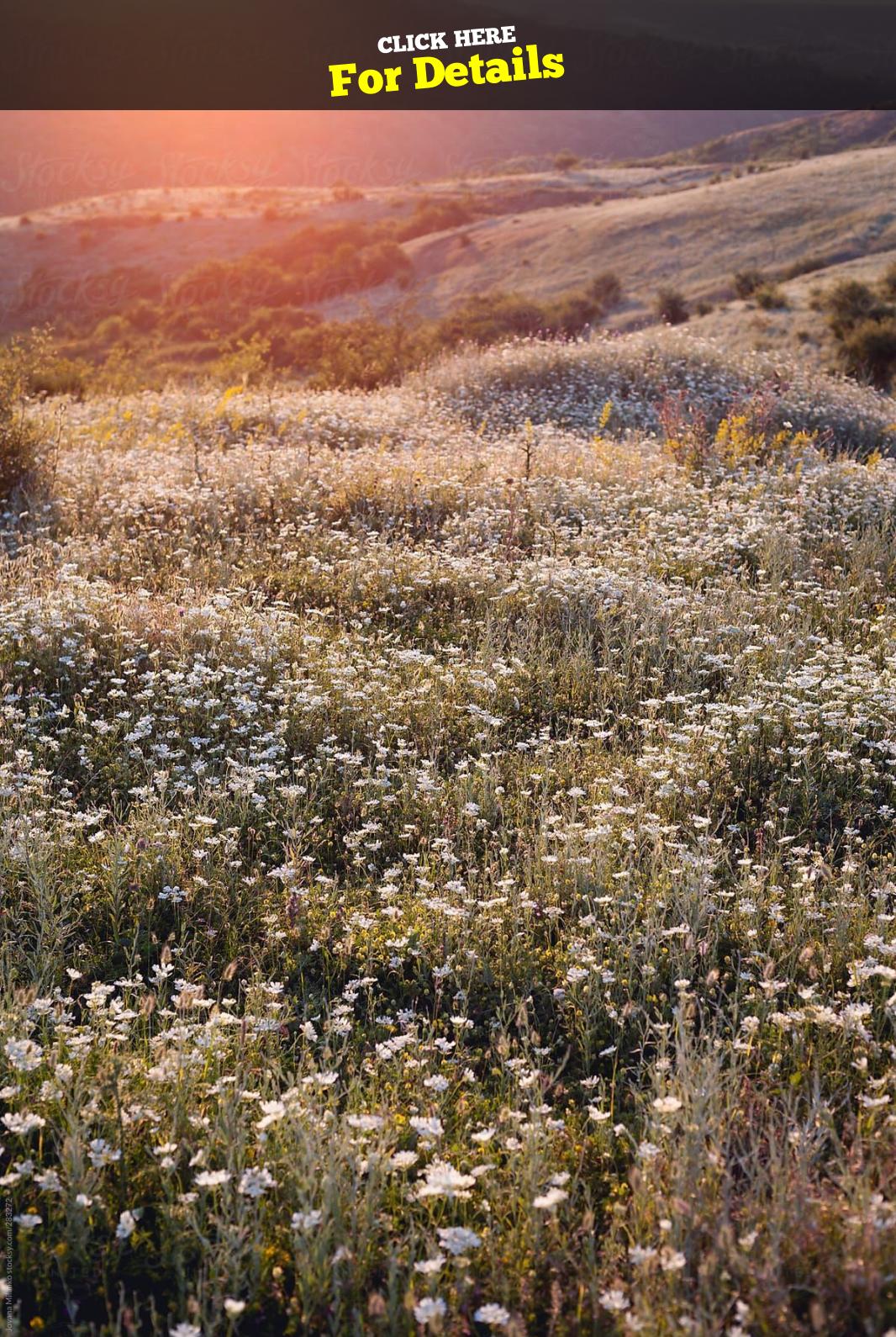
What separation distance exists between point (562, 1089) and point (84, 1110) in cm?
138

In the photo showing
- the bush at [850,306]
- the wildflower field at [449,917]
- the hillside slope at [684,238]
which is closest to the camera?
the wildflower field at [449,917]

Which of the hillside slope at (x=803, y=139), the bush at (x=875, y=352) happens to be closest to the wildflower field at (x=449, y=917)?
the bush at (x=875, y=352)

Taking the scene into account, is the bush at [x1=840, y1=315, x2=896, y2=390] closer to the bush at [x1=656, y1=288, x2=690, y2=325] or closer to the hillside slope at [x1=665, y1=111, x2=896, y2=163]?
the bush at [x1=656, y1=288, x2=690, y2=325]

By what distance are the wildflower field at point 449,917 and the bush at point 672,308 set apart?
20.9 meters

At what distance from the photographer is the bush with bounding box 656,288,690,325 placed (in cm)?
2884

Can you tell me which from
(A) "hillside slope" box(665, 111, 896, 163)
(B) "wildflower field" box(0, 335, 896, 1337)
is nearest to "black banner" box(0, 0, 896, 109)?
(A) "hillside slope" box(665, 111, 896, 163)

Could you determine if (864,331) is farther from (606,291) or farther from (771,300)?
(606,291)

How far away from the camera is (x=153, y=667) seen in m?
6.55

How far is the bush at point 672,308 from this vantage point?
94.6ft

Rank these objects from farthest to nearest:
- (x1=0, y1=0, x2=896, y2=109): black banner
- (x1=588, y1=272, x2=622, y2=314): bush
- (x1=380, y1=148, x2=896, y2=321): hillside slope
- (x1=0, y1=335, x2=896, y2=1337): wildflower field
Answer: (x1=0, y1=0, x2=896, y2=109): black banner
(x1=380, y1=148, x2=896, y2=321): hillside slope
(x1=588, y1=272, x2=622, y2=314): bush
(x1=0, y1=335, x2=896, y2=1337): wildflower field

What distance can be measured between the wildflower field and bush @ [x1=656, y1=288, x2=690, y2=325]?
20.9 metres

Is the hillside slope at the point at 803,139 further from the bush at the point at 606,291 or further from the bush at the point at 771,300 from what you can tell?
the bush at the point at 771,300

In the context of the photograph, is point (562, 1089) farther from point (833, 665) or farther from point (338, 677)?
point (833, 665)

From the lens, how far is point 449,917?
4.12 meters
